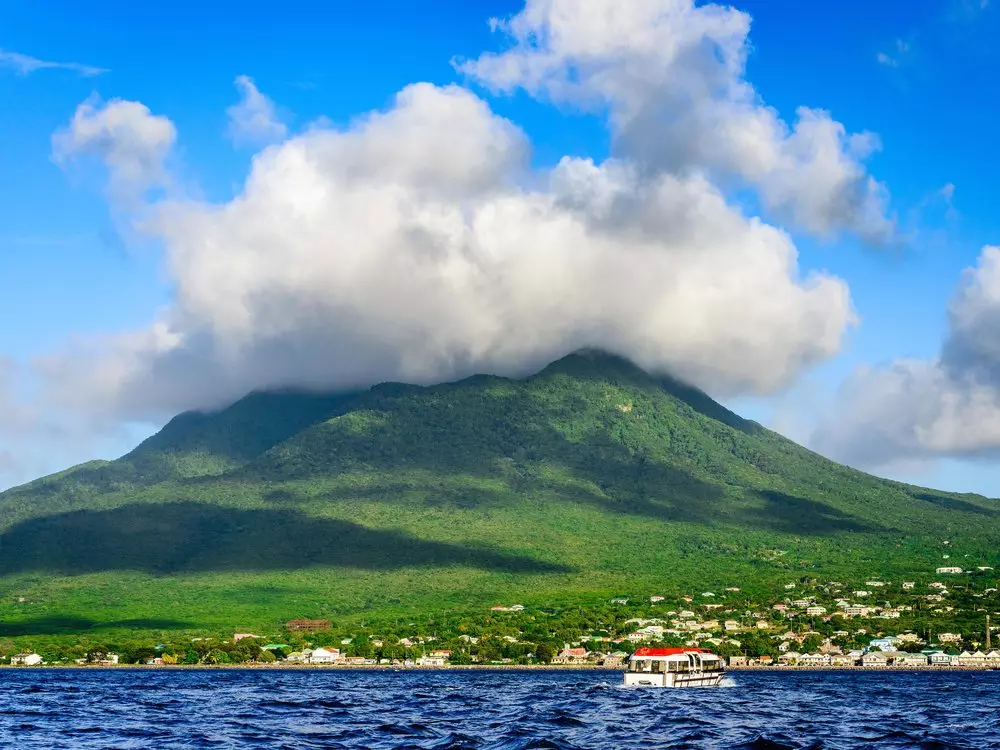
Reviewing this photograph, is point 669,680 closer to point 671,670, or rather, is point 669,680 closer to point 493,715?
point 671,670

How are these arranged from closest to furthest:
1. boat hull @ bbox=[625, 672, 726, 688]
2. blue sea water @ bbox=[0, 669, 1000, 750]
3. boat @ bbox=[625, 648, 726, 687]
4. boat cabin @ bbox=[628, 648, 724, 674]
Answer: blue sea water @ bbox=[0, 669, 1000, 750]
boat hull @ bbox=[625, 672, 726, 688]
boat @ bbox=[625, 648, 726, 687]
boat cabin @ bbox=[628, 648, 724, 674]

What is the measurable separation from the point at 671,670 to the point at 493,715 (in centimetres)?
5695

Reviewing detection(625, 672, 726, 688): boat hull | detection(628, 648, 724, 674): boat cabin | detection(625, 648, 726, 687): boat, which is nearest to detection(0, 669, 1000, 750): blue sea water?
detection(625, 672, 726, 688): boat hull

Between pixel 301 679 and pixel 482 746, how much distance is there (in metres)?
105

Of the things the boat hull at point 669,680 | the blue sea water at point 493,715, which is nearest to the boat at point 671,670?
the boat hull at point 669,680

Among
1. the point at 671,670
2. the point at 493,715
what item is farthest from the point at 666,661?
the point at 493,715

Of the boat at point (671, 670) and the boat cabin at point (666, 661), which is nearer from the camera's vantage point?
the boat at point (671, 670)

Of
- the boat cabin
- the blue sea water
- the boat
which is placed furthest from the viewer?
the boat cabin

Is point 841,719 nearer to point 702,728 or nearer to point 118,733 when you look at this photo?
point 702,728

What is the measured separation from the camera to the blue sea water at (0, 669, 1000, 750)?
82.3m

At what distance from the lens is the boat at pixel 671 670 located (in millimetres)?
152250

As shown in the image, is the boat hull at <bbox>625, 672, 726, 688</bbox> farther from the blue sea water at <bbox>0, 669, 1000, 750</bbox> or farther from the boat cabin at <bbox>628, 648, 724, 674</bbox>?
the blue sea water at <bbox>0, 669, 1000, 750</bbox>

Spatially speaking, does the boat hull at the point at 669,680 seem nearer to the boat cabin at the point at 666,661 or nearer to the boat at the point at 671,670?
the boat at the point at 671,670

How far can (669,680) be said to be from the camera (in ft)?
497
